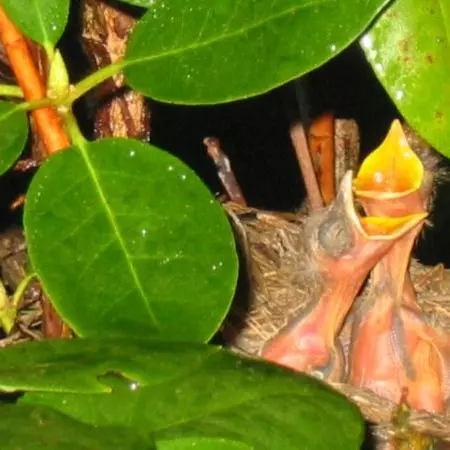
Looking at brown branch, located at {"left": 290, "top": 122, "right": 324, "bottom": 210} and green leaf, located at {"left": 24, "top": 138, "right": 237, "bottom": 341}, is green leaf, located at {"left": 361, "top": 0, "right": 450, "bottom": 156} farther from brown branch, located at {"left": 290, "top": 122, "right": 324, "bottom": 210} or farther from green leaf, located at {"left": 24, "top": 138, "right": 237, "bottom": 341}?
brown branch, located at {"left": 290, "top": 122, "right": 324, "bottom": 210}

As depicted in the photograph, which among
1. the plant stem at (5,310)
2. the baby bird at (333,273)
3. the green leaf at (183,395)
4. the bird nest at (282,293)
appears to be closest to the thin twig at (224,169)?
the bird nest at (282,293)

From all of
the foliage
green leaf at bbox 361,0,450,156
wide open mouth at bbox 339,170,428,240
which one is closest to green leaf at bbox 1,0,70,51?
→ the foliage

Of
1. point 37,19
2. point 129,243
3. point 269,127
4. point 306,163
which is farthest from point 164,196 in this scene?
point 269,127

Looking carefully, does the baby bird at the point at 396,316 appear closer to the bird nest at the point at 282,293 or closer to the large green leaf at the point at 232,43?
the bird nest at the point at 282,293

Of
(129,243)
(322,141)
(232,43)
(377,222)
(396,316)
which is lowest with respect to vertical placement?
(396,316)

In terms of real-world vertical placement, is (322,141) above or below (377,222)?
above

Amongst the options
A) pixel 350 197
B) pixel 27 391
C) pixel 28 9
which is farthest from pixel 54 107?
pixel 350 197

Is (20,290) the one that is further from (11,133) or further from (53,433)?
(53,433)
